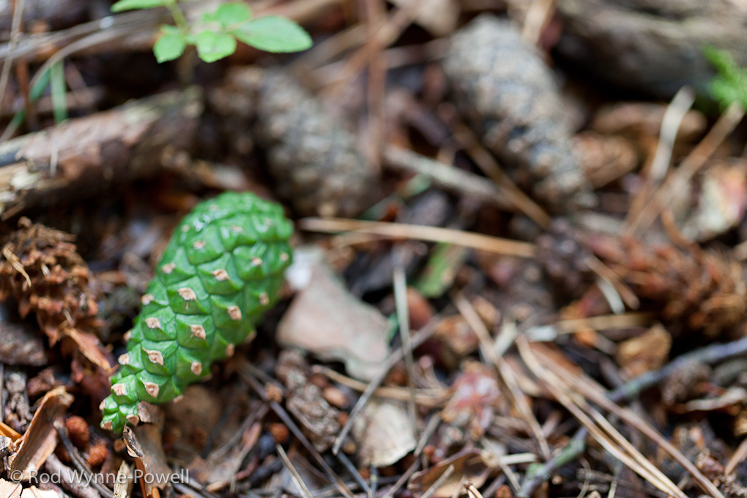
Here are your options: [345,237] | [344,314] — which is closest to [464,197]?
[345,237]

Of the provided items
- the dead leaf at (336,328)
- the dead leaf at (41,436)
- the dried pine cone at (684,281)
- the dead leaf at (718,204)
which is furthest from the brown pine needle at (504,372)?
the dead leaf at (41,436)

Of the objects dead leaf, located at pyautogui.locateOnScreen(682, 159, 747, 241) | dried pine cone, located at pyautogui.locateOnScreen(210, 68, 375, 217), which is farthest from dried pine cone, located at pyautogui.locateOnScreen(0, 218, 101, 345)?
dead leaf, located at pyautogui.locateOnScreen(682, 159, 747, 241)

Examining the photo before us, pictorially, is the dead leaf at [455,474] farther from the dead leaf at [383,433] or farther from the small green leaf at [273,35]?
the small green leaf at [273,35]

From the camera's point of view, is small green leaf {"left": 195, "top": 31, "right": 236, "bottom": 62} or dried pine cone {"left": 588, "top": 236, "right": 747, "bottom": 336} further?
dried pine cone {"left": 588, "top": 236, "right": 747, "bottom": 336}

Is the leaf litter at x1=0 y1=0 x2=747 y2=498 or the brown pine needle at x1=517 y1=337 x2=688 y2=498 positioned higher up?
the leaf litter at x1=0 y1=0 x2=747 y2=498

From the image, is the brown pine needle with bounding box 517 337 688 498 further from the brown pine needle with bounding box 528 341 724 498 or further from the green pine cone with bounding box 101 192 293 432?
the green pine cone with bounding box 101 192 293 432

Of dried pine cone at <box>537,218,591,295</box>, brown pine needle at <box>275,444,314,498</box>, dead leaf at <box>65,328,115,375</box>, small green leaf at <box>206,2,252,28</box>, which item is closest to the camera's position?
dead leaf at <box>65,328,115,375</box>
